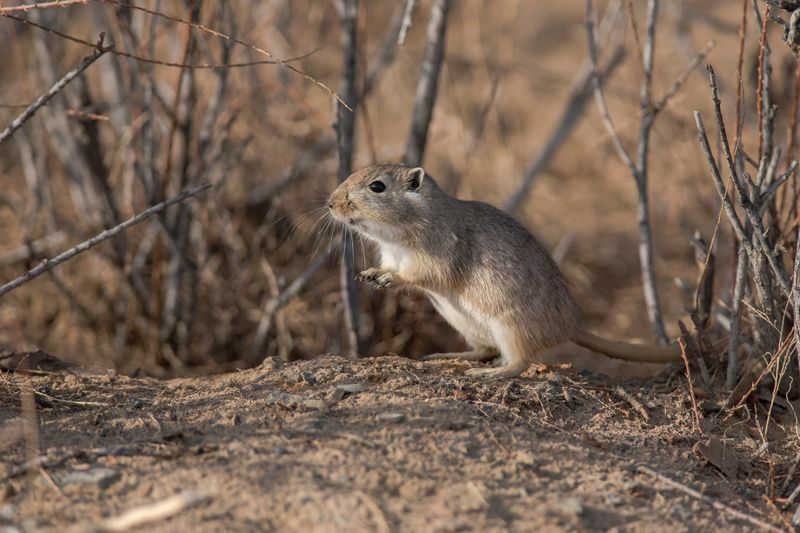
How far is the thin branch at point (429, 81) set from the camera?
4535 millimetres

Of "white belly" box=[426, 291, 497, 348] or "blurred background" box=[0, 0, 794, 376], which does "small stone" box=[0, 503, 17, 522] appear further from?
"white belly" box=[426, 291, 497, 348]

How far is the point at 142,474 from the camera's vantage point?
2570 mm

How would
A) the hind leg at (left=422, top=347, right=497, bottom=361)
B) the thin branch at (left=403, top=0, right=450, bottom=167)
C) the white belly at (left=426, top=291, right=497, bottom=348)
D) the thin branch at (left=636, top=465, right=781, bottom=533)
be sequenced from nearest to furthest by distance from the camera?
1. the thin branch at (left=636, top=465, right=781, bottom=533)
2. the white belly at (left=426, top=291, right=497, bottom=348)
3. the hind leg at (left=422, top=347, right=497, bottom=361)
4. the thin branch at (left=403, top=0, right=450, bottom=167)

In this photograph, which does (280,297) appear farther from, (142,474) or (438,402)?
(142,474)

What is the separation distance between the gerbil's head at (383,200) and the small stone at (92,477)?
1596mm

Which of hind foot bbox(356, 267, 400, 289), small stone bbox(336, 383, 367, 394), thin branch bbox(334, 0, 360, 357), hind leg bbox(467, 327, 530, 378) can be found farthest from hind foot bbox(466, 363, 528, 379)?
thin branch bbox(334, 0, 360, 357)

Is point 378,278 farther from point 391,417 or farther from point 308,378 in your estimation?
point 391,417

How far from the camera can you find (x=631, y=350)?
3.92 metres

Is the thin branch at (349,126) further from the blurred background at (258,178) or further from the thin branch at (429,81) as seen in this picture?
the thin branch at (429,81)

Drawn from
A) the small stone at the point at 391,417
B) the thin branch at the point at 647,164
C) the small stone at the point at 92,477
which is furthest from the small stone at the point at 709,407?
the small stone at the point at 92,477

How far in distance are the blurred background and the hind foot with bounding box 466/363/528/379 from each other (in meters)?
0.70

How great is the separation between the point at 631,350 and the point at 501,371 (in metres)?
0.61

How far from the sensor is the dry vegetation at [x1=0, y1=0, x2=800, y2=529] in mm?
3479

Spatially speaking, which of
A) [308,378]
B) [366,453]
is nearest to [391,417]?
[366,453]
